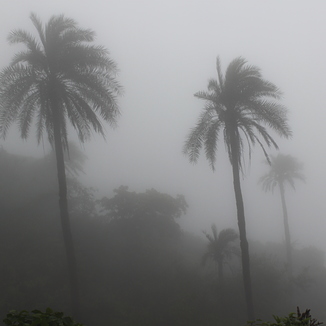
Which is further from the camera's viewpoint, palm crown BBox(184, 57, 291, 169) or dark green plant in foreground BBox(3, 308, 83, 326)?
palm crown BBox(184, 57, 291, 169)

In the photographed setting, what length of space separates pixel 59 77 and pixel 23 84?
1.75 metres

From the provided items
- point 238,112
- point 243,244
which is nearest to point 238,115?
point 238,112

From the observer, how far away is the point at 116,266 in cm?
2108

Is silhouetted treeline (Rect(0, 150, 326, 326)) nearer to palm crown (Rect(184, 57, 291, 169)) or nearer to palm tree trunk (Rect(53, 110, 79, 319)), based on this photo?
palm tree trunk (Rect(53, 110, 79, 319))

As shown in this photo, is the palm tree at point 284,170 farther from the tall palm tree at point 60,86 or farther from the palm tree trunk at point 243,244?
the tall palm tree at point 60,86

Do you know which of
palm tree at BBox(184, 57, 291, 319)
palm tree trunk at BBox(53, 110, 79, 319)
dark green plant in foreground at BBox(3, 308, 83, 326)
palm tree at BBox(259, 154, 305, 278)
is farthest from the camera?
palm tree at BBox(259, 154, 305, 278)

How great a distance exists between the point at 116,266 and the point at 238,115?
12544mm

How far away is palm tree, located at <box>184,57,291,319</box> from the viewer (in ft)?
53.3

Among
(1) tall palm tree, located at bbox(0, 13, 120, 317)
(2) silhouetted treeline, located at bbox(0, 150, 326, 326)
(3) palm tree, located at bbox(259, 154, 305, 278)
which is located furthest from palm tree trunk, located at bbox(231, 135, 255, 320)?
(3) palm tree, located at bbox(259, 154, 305, 278)

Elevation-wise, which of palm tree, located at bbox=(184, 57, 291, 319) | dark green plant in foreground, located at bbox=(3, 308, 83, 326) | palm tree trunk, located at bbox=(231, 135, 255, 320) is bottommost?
dark green plant in foreground, located at bbox=(3, 308, 83, 326)

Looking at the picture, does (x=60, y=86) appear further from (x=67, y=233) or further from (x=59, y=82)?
(x=67, y=233)

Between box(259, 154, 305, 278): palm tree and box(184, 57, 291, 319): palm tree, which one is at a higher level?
box(259, 154, 305, 278): palm tree

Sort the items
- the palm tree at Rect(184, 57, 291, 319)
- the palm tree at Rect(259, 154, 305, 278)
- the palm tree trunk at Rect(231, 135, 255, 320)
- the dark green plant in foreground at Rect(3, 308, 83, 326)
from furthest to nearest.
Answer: the palm tree at Rect(259, 154, 305, 278)
the palm tree at Rect(184, 57, 291, 319)
the palm tree trunk at Rect(231, 135, 255, 320)
the dark green plant in foreground at Rect(3, 308, 83, 326)

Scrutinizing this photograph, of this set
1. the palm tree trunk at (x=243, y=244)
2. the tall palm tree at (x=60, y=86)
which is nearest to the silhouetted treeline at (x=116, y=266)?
the palm tree trunk at (x=243, y=244)
